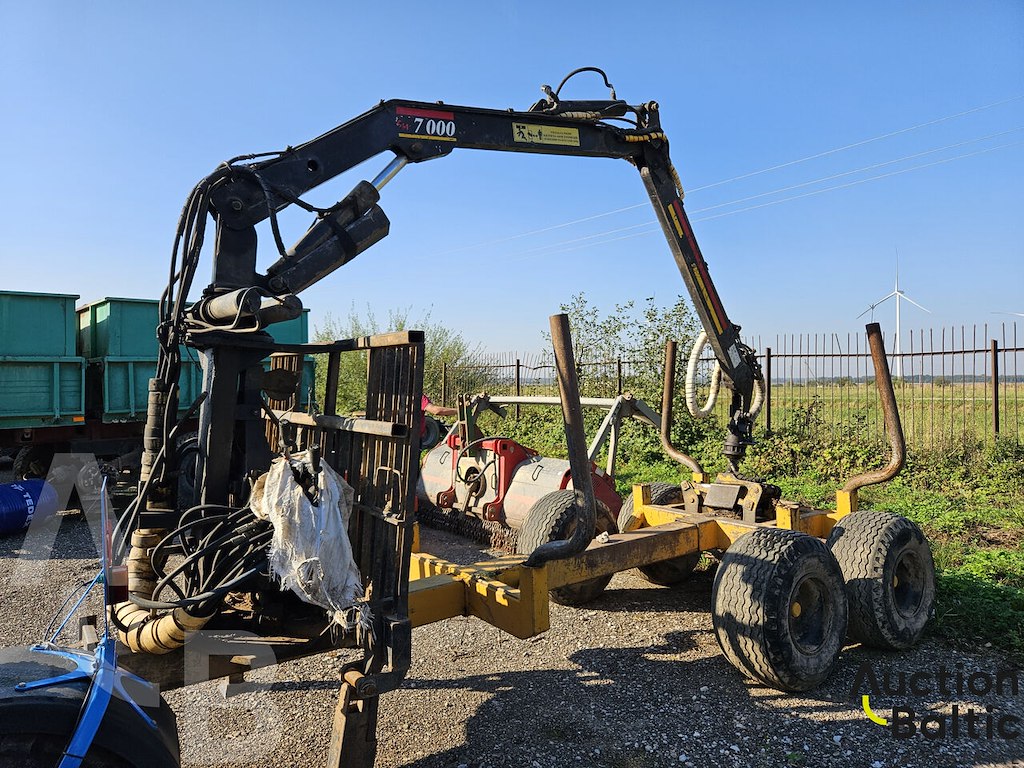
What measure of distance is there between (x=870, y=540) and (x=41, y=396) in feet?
31.4

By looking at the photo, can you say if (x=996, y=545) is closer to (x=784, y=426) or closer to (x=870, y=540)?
(x=870, y=540)

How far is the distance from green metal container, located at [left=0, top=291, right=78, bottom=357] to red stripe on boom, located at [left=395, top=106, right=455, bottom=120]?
705 cm

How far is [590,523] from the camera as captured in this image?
3932 millimetres

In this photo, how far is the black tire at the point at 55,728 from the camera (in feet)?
7.05

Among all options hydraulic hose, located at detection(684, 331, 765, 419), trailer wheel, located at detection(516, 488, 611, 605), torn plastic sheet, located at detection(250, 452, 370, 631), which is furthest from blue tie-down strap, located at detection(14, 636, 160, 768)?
hydraulic hose, located at detection(684, 331, 765, 419)

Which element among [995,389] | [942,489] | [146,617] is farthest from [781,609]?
[995,389]

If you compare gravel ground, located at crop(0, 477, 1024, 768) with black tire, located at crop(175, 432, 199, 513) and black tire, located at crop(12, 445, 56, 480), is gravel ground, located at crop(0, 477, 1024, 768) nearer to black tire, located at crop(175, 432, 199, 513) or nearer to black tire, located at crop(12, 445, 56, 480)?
black tire, located at crop(175, 432, 199, 513)

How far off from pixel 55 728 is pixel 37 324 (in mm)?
8834

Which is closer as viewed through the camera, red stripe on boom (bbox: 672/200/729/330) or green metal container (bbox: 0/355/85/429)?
red stripe on boom (bbox: 672/200/729/330)

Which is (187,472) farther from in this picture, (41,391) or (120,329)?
(120,329)

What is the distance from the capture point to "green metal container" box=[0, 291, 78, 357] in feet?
30.3

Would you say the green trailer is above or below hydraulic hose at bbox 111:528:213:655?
above

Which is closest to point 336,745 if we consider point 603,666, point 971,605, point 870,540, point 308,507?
point 308,507

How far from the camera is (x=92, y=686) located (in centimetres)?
232
